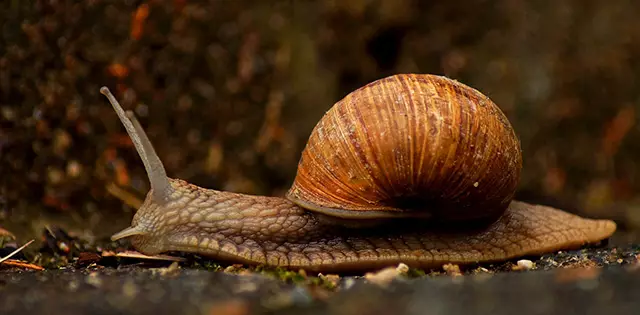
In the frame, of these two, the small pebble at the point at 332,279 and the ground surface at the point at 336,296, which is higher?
the ground surface at the point at 336,296

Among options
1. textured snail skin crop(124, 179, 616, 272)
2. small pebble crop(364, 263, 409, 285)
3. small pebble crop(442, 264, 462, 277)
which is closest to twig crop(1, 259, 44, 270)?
textured snail skin crop(124, 179, 616, 272)

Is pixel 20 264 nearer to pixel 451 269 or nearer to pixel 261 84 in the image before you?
pixel 451 269

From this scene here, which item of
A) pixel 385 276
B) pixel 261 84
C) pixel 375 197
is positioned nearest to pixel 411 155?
pixel 375 197

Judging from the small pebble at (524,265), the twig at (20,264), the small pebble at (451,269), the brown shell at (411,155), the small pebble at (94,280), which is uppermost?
the brown shell at (411,155)

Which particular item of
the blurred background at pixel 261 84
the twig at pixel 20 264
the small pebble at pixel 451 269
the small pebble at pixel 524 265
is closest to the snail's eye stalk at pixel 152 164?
the twig at pixel 20 264

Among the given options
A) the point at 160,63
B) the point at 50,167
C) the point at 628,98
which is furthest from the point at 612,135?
the point at 50,167

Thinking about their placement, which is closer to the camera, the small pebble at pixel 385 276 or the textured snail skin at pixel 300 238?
the small pebble at pixel 385 276

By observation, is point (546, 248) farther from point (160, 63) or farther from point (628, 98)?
point (628, 98)

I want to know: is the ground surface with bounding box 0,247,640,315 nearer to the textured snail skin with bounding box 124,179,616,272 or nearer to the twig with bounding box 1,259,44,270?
the twig with bounding box 1,259,44,270

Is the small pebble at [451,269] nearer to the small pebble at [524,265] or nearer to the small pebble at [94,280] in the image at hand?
the small pebble at [524,265]
